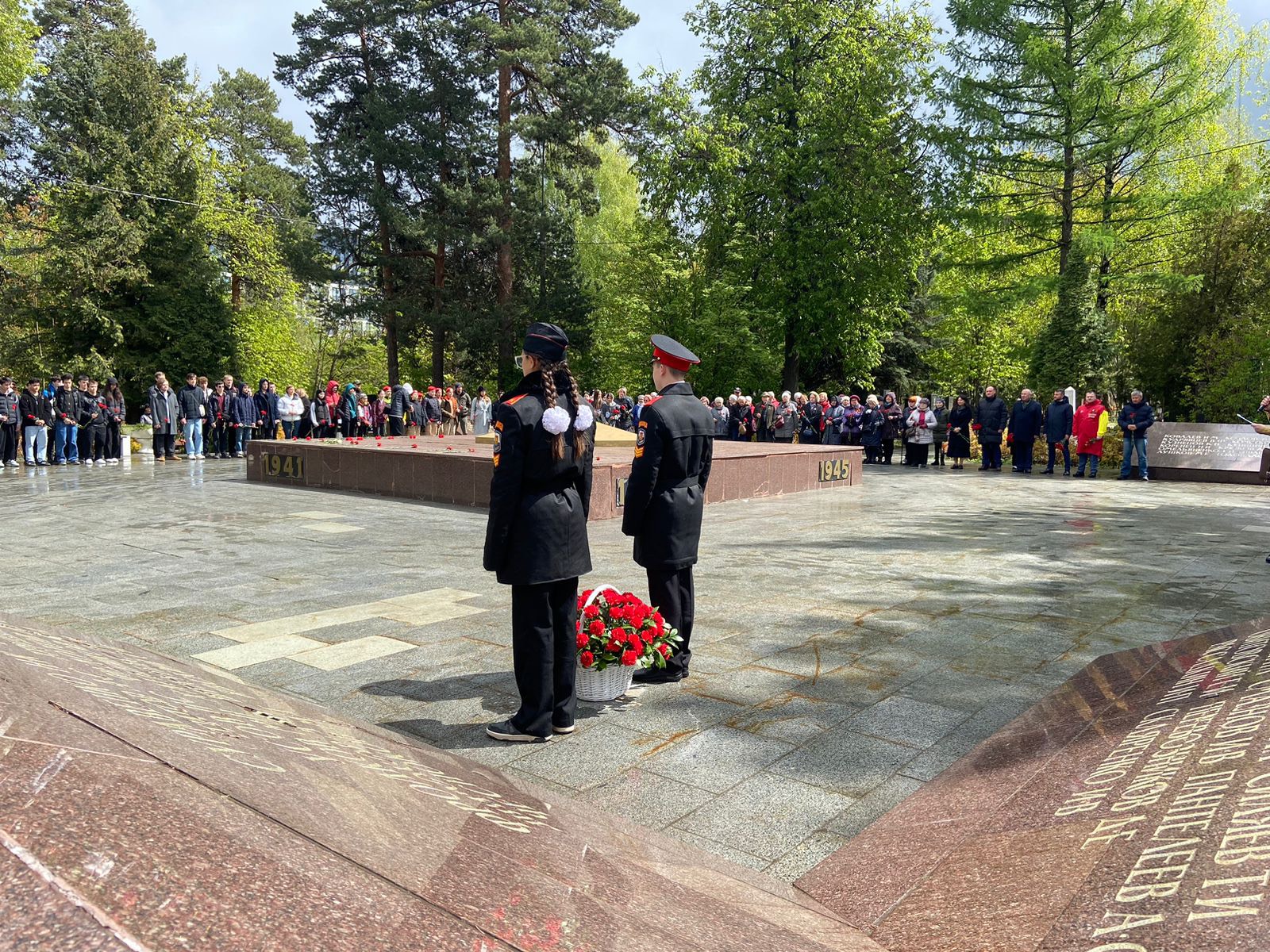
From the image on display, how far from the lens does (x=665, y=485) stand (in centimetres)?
529

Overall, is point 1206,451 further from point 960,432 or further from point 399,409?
point 399,409

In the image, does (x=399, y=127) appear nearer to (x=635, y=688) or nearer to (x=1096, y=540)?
(x=1096, y=540)

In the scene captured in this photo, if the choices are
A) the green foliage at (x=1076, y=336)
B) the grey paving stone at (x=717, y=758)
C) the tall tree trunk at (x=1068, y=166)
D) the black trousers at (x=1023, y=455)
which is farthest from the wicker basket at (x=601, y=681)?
the tall tree trunk at (x=1068, y=166)

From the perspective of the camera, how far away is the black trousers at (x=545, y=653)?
Answer: 14.4ft

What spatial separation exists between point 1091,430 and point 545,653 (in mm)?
18088

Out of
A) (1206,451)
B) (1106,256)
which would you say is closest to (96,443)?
(1206,451)

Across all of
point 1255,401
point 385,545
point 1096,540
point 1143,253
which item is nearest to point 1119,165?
point 1143,253

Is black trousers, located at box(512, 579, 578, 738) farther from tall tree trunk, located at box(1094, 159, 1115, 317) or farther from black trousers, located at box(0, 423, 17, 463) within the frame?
tall tree trunk, located at box(1094, 159, 1115, 317)

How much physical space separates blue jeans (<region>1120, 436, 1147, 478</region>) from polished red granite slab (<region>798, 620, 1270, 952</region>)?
16.4 meters

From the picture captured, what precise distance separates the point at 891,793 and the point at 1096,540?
25.8 ft

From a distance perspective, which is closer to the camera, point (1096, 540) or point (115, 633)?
point (115, 633)

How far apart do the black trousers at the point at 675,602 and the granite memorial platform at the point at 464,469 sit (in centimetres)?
696

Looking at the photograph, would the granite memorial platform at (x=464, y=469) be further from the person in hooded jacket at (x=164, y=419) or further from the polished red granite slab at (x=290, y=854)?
the polished red granite slab at (x=290, y=854)

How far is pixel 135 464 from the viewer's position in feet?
70.4
